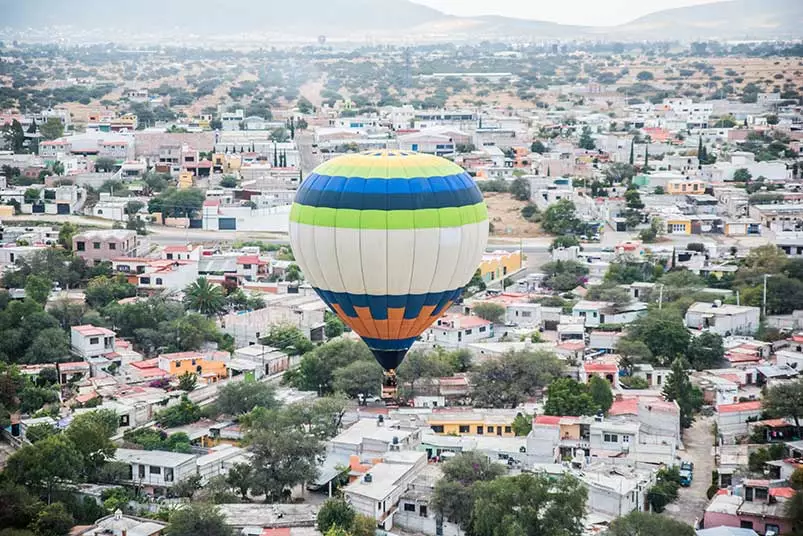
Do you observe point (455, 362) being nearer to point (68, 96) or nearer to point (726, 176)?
point (726, 176)

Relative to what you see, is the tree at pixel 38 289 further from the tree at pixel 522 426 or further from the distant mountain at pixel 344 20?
the distant mountain at pixel 344 20

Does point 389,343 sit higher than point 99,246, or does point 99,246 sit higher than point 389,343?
point 389,343

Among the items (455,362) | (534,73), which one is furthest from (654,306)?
(534,73)

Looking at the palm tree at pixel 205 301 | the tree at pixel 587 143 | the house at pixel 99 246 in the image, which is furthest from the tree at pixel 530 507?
the tree at pixel 587 143

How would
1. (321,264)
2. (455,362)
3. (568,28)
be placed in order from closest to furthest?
(321,264)
(455,362)
(568,28)

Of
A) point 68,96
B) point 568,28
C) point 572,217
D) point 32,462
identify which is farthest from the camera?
point 568,28

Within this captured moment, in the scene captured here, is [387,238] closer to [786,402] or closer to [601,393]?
[601,393]

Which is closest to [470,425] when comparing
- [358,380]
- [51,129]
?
[358,380]
